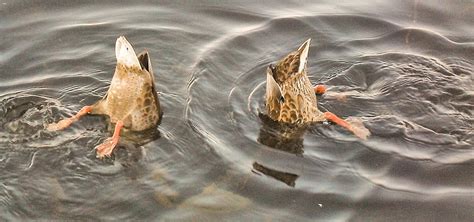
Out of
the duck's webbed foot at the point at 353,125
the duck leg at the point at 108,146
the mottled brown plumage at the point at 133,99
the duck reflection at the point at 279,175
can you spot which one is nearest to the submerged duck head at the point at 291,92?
the duck's webbed foot at the point at 353,125

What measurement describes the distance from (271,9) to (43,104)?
272cm

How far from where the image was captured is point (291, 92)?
565cm

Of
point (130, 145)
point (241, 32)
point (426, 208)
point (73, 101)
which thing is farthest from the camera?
point (241, 32)

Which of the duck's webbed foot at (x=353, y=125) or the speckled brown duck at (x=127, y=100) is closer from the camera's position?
the speckled brown duck at (x=127, y=100)

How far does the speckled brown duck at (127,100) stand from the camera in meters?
5.18

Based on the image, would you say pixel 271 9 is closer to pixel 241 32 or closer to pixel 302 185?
pixel 241 32

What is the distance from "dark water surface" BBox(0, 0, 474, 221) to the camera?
4.93 meters

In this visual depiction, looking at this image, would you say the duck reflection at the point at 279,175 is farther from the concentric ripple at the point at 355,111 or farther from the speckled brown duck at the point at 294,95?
the speckled brown duck at the point at 294,95

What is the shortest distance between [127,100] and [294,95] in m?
1.36

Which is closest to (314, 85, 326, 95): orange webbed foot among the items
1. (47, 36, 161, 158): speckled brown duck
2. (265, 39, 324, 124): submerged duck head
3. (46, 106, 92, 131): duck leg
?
(265, 39, 324, 124): submerged duck head

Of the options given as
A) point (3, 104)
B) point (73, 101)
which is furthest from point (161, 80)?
point (3, 104)

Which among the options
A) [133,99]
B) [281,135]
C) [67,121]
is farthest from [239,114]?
[67,121]

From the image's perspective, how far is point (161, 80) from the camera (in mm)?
6133

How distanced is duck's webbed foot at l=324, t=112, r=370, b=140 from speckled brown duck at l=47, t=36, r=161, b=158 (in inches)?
56.0
